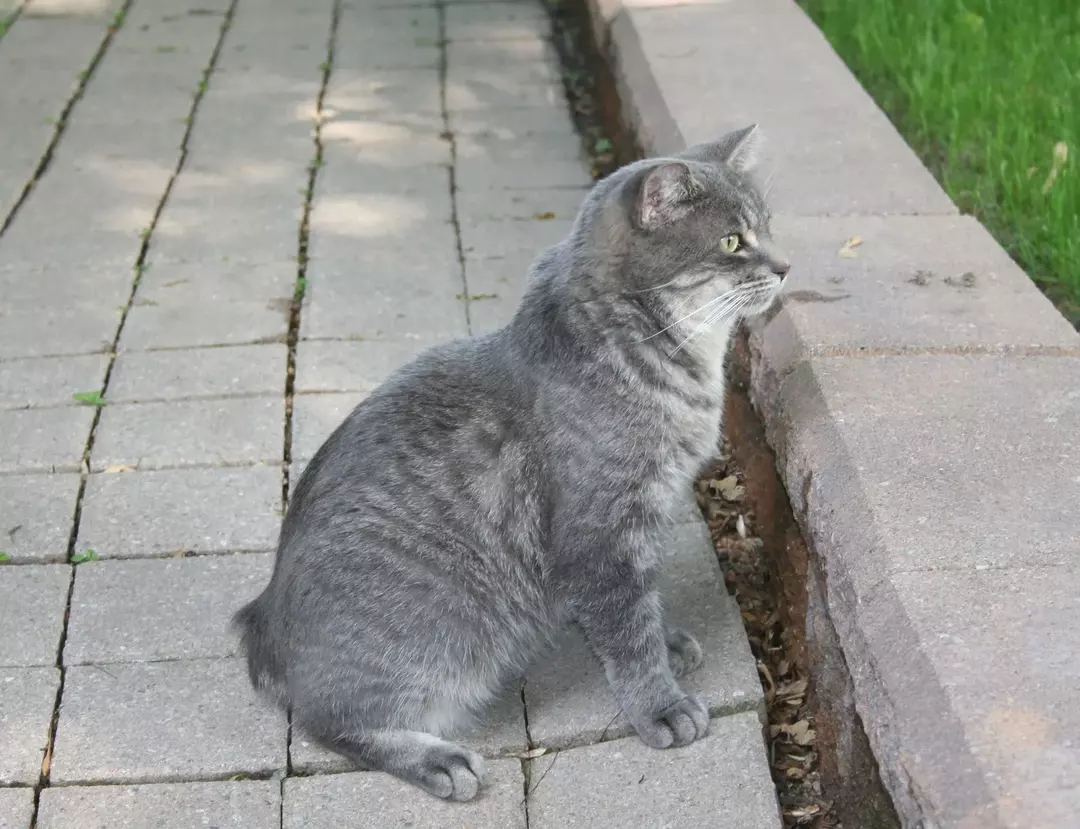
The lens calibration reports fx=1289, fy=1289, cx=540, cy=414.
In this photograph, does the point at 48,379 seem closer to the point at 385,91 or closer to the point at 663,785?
the point at 663,785

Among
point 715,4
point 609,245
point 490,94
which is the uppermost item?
point 609,245

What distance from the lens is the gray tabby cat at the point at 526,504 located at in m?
2.67

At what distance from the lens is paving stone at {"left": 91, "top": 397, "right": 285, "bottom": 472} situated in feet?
12.1

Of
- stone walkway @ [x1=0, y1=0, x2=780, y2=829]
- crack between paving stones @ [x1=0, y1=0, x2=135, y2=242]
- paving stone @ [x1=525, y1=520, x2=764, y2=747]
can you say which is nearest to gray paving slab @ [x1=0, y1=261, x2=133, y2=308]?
stone walkway @ [x1=0, y1=0, x2=780, y2=829]

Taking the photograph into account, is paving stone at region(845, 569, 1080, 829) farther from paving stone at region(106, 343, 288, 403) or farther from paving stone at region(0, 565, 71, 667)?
paving stone at region(106, 343, 288, 403)

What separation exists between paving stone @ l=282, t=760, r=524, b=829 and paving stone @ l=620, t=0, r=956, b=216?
2.01 metres

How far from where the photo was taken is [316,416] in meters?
3.81

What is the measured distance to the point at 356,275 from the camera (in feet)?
15.0

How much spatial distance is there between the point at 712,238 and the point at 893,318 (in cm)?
78

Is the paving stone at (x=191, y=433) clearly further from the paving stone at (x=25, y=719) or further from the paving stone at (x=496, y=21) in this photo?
the paving stone at (x=496, y=21)

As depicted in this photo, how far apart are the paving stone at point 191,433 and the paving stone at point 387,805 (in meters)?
1.22

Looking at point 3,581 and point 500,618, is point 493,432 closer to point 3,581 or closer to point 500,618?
point 500,618

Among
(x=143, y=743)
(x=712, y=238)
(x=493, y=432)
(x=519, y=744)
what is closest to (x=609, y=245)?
(x=712, y=238)

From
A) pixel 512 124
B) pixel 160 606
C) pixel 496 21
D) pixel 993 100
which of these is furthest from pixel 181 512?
pixel 496 21
